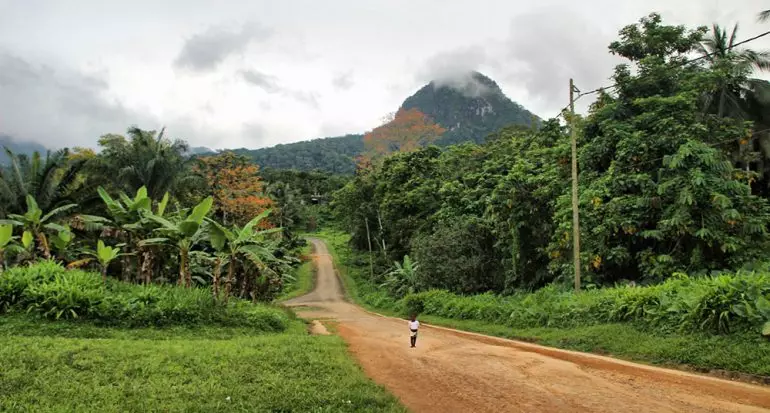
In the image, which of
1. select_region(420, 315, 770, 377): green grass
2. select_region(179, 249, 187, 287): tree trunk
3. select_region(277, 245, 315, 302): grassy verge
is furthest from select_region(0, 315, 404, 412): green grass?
select_region(277, 245, 315, 302): grassy verge

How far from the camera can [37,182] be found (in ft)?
67.5

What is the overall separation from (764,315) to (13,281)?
604 inches

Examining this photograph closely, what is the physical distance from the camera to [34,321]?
32.4 ft

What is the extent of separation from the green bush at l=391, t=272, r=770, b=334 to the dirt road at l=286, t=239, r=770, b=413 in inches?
75.1

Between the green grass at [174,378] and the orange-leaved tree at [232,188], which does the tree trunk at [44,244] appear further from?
the orange-leaved tree at [232,188]

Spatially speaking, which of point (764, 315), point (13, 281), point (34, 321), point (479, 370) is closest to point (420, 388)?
point (479, 370)

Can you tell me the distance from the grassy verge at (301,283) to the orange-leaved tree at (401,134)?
18483mm

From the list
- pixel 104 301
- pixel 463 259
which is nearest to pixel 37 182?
pixel 104 301

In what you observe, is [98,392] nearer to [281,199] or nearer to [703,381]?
[703,381]

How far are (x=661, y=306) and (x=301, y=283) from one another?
35640 mm

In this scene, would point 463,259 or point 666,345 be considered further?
point 463,259

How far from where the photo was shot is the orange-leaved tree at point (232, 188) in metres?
39.7

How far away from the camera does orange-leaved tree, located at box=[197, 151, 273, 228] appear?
3972cm

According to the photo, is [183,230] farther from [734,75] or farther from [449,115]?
[449,115]
